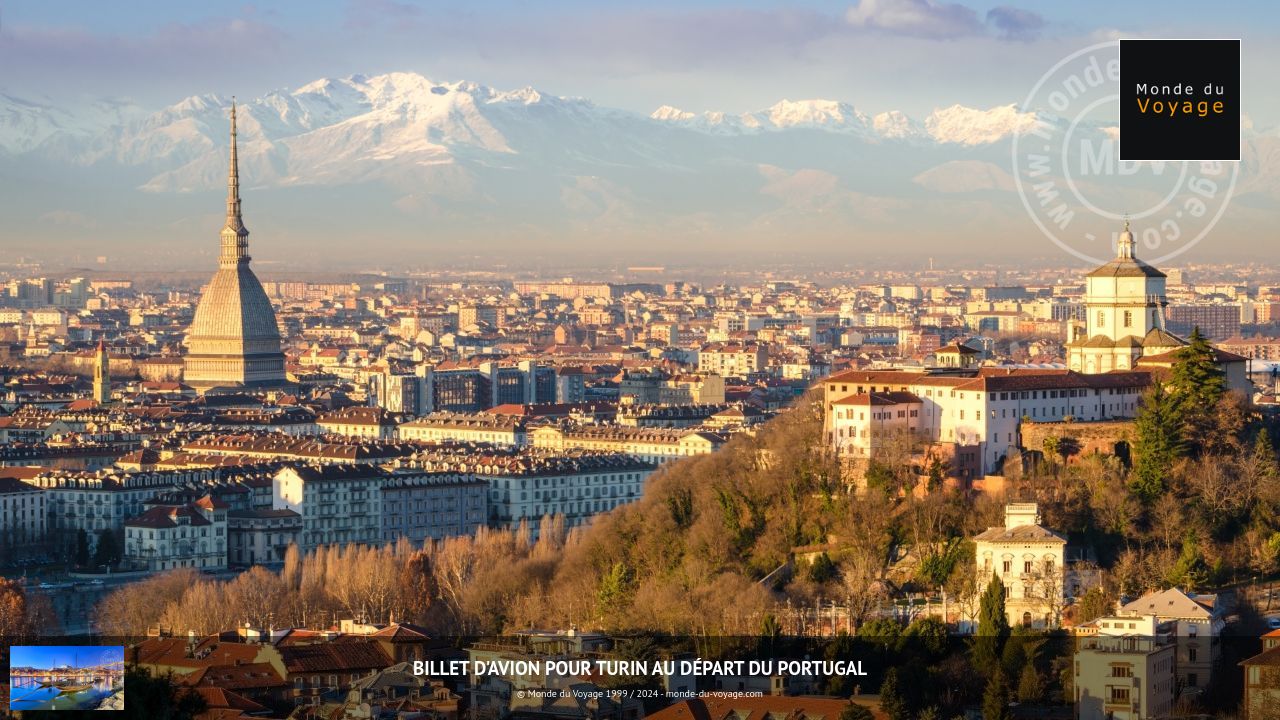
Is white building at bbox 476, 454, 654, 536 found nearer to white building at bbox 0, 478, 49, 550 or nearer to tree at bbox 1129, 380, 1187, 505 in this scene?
white building at bbox 0, 478, 49, 550

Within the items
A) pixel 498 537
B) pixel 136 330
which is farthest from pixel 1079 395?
pixel 136 330

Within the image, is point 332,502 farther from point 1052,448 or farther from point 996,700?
point 996,700

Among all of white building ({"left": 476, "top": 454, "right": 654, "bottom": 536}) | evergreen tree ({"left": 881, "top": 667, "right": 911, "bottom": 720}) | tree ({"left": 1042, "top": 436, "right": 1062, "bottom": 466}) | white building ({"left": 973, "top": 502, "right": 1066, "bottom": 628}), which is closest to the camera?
evergreen tree ({"left": 881, "top": 667, "right": 911, "bottom": 720})

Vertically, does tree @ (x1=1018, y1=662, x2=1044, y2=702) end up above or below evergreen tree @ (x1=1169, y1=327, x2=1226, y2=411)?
below

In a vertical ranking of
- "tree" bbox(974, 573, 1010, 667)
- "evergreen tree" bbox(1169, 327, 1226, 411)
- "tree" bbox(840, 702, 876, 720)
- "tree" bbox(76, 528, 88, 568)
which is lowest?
"tree" bbox(76, 528, 88, 568)

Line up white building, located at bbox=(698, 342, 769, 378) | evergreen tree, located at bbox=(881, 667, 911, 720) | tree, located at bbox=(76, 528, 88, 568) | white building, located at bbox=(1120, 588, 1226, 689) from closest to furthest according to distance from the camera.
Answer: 1. evergreen tree, located at bbox=(881, 667, 911, 720)
2. white building, located at bbox=(1120, 588, 1226, 689)
3. tree, located at bbox=(76, 528, 88, 568)
4. white building, located at bbox=(698, 342, 769, 378)

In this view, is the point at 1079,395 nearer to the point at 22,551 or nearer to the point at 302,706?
the point at 302,706

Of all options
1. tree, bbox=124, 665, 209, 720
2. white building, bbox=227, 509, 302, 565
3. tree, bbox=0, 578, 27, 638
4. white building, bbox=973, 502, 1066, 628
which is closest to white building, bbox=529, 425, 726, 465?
white building, bbox=227, 509, 302, 565
